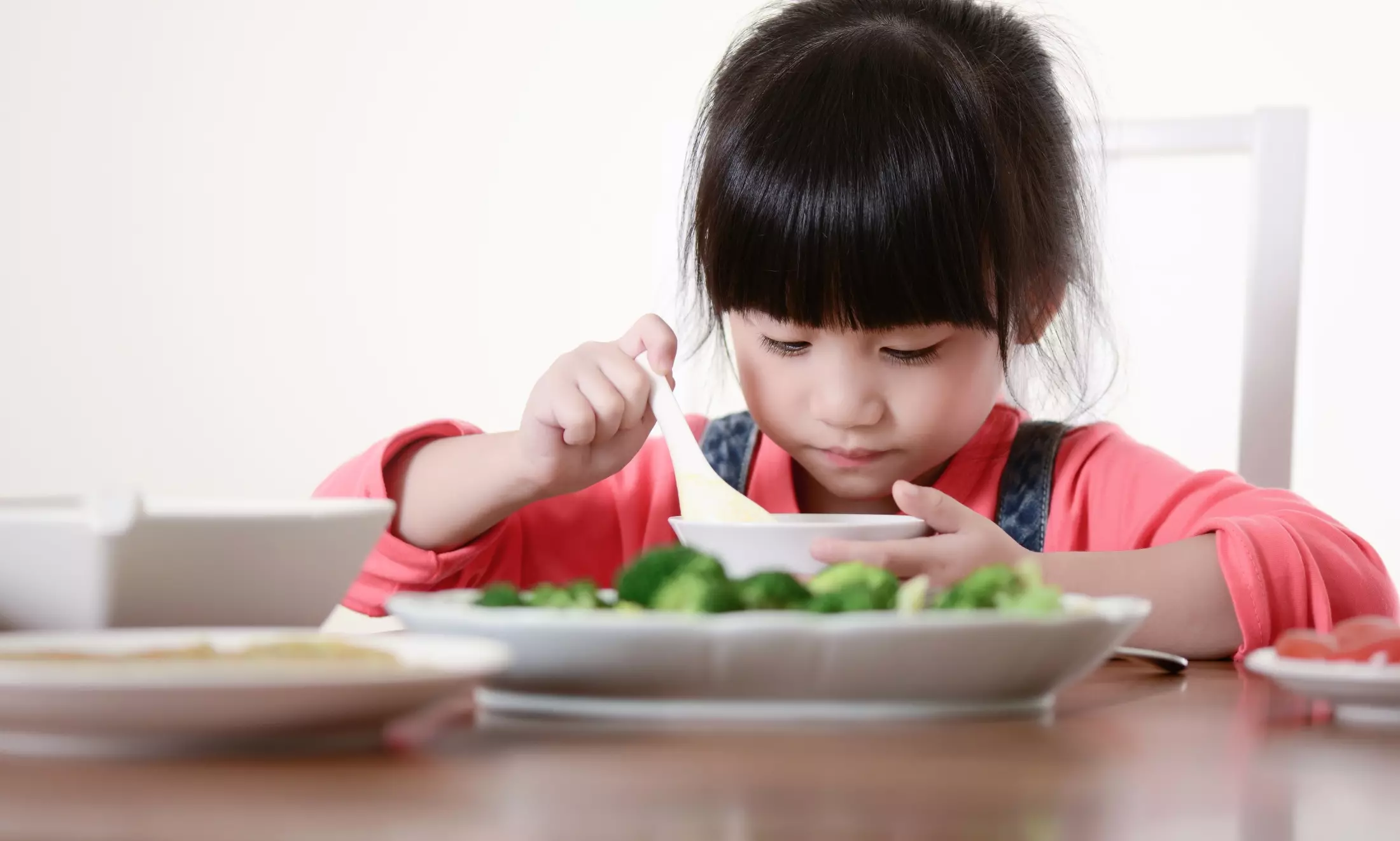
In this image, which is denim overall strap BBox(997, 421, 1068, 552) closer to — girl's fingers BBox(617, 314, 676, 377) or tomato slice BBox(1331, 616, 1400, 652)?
girl's fingers BBox(617, 314, 676, 377)

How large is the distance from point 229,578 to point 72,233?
2914 millimetres

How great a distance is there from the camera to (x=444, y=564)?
1.24 metres

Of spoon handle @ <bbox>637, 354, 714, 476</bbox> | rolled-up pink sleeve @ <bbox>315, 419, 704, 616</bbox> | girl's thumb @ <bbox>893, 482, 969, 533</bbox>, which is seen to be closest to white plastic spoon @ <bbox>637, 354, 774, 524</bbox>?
spoon handle @ <bbox>637, 354, 714, 476</bbox>

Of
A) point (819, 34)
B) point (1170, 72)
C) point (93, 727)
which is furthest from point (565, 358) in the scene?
point (1170, 72)

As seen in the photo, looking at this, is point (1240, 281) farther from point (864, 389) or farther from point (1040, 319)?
point (864, 389)

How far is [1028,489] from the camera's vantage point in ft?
4.52

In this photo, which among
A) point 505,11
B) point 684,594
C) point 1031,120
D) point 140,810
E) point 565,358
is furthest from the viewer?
point 505,11

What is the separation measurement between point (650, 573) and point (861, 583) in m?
0.08

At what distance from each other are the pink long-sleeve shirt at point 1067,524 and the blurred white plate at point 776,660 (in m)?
0.49

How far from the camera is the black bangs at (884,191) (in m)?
1.14

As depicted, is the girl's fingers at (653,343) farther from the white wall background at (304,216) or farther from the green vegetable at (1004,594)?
the white wall background at (304,216)

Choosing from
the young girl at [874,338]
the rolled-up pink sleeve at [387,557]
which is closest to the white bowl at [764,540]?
the young girl at [874,338]

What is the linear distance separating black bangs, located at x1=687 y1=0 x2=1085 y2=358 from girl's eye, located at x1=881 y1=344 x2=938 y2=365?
39 millimetres

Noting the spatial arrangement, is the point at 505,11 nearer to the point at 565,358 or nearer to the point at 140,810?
the point at 565,358
